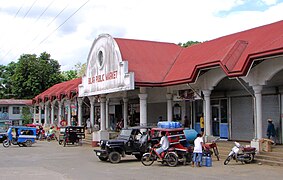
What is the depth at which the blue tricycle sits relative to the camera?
28.8 meters

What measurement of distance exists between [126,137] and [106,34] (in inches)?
370

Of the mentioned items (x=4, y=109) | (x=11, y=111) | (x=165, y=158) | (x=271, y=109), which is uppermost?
(x=4, y=109)

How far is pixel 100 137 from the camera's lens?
27906 mm

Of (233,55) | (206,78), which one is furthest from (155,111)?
(233,55)

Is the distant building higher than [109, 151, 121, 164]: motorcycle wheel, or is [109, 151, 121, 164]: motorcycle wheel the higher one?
the distant building

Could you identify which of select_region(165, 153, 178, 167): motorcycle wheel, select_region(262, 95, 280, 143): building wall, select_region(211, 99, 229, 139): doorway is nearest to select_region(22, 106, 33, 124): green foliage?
select_region(211, 99, 229, 139): doorway

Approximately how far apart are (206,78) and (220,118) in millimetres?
4563

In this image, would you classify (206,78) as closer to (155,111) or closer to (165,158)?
(165,158)

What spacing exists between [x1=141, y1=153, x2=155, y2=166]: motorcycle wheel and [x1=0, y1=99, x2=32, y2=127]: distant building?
5021cm

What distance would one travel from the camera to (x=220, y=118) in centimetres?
2514

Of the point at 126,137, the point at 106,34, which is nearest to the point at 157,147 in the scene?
the point at 126,137

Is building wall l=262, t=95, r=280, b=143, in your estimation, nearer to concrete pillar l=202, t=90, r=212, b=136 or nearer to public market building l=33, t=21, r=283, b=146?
public market building l=33, t=21, r=283, b=146

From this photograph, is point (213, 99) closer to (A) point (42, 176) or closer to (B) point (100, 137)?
(B) point (100, 137)

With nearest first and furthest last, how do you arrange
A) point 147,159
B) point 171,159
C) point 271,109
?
point 171,159, point 147,159, point 271,109
